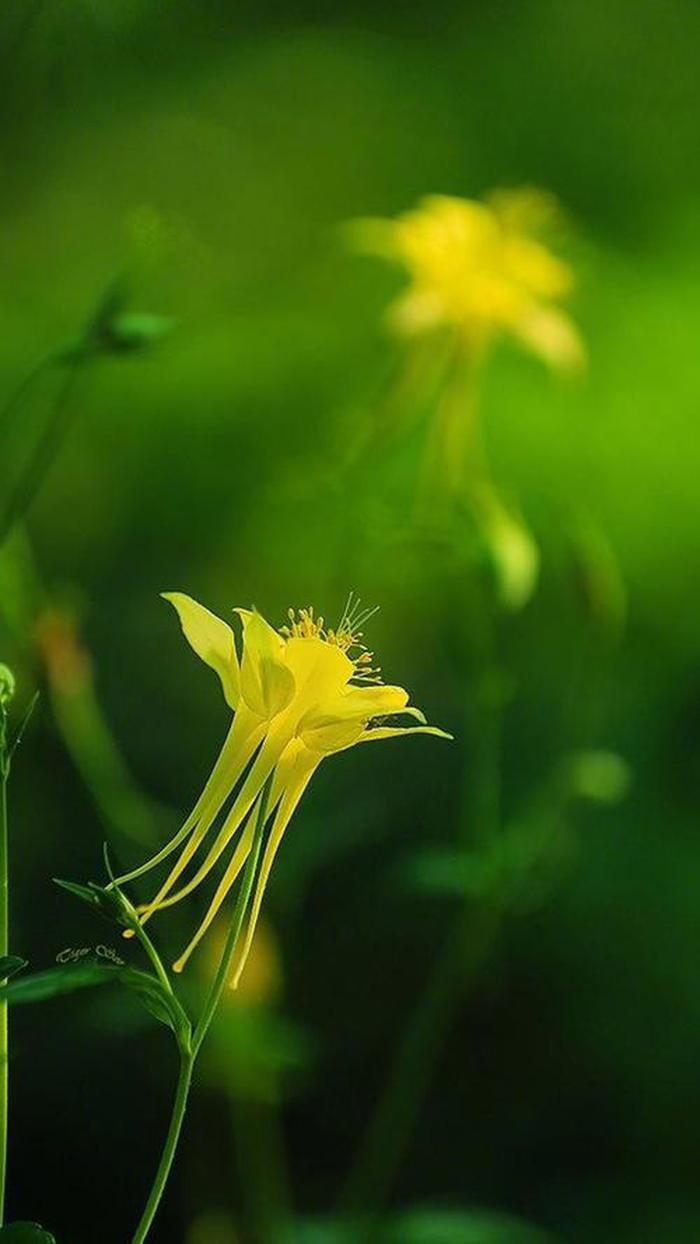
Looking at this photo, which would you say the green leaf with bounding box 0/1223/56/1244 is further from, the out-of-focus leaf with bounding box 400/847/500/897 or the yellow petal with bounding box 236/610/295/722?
the out-of-focus leaf with bounding box 400/847/500/897

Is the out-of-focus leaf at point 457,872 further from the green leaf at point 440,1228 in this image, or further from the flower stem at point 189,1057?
the flower stem at point 189,1057

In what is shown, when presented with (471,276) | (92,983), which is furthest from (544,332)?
(92,983)

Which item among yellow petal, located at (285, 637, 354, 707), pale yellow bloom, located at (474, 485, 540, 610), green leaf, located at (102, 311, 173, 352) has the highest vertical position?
pale yellow bloom, located at (474, 485, 540, 610)

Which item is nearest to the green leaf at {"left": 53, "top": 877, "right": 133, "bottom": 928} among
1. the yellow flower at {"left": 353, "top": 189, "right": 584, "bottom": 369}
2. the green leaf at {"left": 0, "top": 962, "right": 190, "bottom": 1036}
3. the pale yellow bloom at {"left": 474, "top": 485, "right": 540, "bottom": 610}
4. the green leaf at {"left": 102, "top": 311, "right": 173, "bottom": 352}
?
the green leaf at {"left": 0, "top": 962, "right": 190, "bottom": 1036}

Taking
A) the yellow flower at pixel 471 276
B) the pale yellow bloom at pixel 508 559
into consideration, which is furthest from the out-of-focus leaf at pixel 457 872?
the yellow flower at pixel 471 276

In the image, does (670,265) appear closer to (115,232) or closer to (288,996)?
(115,232)
